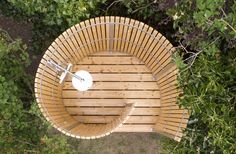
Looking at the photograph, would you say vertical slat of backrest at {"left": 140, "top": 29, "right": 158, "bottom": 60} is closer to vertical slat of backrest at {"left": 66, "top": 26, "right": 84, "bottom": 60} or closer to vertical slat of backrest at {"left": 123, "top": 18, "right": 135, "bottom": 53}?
vertical slat of backrest at {"left": 123, "top": 18, "right": 135, "bottom": 53}

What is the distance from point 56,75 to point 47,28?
649mm

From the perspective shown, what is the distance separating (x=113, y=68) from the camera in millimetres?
4824

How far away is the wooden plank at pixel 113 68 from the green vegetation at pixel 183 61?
450 mm

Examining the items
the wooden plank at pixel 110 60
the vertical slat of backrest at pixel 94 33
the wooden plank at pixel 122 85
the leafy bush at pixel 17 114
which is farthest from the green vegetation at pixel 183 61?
the wooden plank at pixel 122 85

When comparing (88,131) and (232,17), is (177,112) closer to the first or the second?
(88,131)

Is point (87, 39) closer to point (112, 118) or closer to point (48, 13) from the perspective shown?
point (48, 13)

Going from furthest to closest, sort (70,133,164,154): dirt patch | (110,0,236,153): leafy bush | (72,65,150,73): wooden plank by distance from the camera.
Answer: (70,133,164,154): dirt patch → (72,65,150,73): wooden plank → (110,0,236,153): leafy bush

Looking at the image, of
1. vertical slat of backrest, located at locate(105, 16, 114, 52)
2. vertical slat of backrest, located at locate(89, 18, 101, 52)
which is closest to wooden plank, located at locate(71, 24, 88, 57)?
vertical slat of backrest, located at locate(89, 18, 101, 52)

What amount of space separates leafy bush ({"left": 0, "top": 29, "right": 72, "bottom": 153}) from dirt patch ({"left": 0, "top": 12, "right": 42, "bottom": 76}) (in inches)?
14.8

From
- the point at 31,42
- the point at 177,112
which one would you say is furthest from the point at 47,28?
the point at 177,112

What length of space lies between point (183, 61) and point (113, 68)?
109 centimetres

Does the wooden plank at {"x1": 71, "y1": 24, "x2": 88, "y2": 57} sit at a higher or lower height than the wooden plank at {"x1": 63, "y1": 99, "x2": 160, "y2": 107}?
higher

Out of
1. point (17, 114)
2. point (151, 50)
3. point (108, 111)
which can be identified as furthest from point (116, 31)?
point (17, 114)

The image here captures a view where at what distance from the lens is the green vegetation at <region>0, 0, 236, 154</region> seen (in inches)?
144
